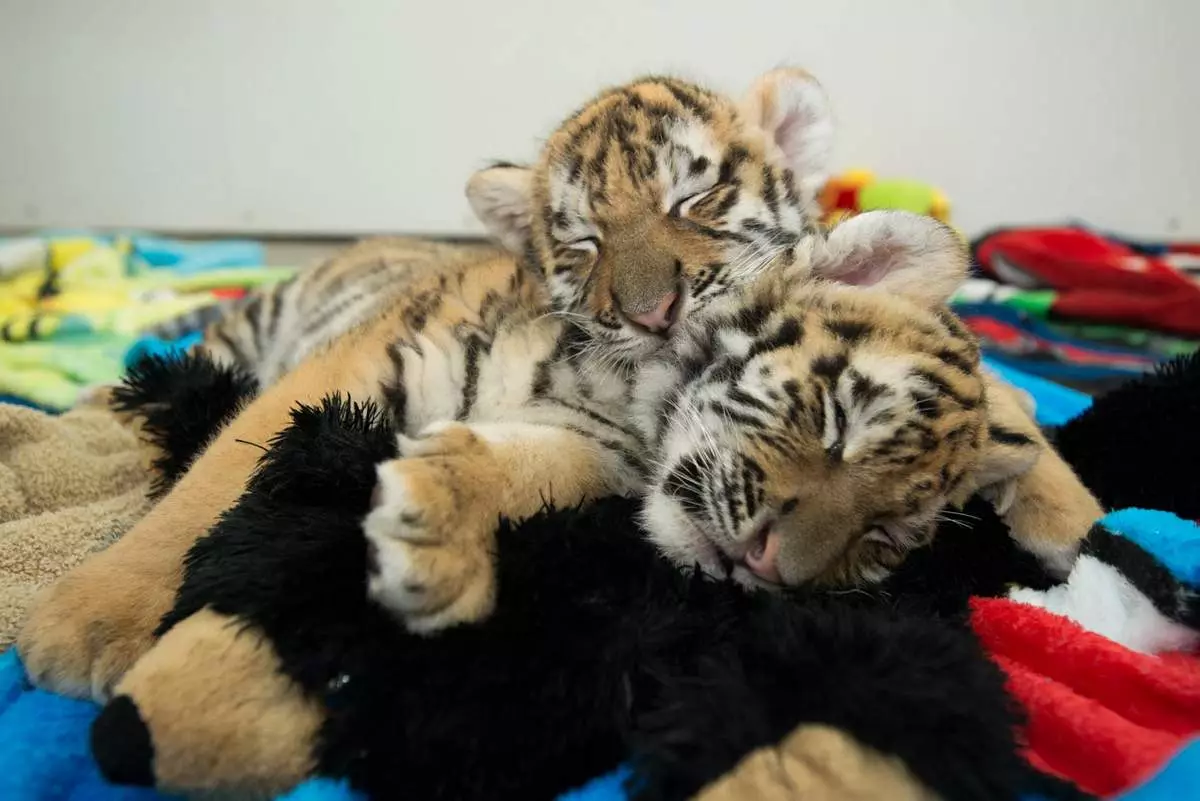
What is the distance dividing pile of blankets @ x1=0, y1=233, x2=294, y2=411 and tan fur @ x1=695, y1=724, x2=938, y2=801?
4.95ft

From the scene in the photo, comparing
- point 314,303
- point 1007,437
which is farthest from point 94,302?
point 1007,437

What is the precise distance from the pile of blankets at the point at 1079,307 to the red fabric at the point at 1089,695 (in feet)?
7.24

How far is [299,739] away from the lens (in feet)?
2.09

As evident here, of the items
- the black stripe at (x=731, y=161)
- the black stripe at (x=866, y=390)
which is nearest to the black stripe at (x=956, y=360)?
the black stripe at (x=866, y=390)

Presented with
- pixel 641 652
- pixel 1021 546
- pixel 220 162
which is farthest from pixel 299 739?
pixel 220 162

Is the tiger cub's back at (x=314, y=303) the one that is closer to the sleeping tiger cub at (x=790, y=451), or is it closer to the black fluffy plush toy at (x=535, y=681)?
the sleeping tiger cub at (x=790, y=451)

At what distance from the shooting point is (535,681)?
0.66 meters

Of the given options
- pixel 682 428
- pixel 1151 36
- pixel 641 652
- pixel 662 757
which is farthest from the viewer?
pixel 1151 36

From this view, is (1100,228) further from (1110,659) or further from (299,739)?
(299,739)

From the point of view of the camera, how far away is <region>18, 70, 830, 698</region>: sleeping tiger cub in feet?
2.54

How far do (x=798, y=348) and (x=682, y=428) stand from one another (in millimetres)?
163

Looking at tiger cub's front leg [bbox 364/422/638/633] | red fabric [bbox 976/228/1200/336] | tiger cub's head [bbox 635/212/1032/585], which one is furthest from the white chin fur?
red fabric [bbox 976/228/1200/336]

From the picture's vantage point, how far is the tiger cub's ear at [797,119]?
52.5 inches

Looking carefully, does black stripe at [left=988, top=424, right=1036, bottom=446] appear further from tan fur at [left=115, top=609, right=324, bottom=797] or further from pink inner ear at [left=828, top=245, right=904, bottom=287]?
tan fur at [left=115, top=609, right=324, bottom=797]
